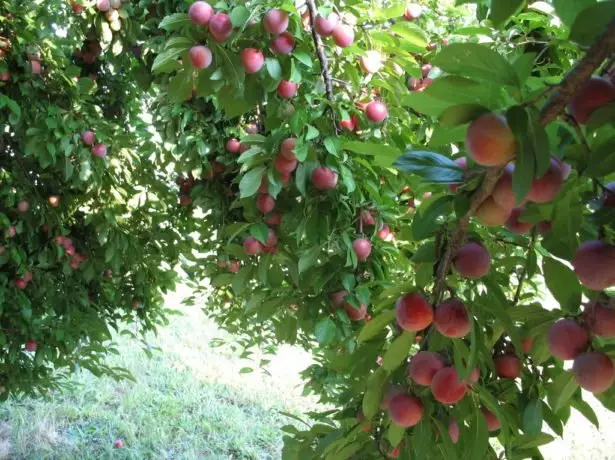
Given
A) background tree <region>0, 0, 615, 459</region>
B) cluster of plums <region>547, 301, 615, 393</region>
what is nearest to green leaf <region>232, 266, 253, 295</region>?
background tree <region>0, 0, 615, 459</region>

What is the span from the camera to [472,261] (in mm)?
584

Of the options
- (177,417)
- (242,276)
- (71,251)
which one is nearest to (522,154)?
(242,276)

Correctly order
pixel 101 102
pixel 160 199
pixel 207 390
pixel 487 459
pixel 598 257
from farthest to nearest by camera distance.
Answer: pixel 207 390
pixel 101 102
pixel 160 199
pixel 487 459
pixel 598 257

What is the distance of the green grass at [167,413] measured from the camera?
171 inches

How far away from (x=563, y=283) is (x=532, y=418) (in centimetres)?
23

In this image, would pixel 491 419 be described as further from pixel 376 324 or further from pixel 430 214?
pixel 430 214

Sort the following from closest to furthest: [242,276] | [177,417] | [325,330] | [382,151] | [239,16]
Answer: [382,151], [239,16], [325,330], [242,276], [177,417]

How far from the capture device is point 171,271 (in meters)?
2.63

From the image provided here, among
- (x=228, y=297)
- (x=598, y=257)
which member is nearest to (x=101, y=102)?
(x=228, y=297)

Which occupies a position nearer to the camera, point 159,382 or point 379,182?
point 379,182

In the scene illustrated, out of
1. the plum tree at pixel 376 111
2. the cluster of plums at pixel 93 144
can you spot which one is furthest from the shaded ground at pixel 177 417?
the plum tree at pixel 376 111

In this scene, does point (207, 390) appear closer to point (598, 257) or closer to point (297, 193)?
point (297, 193)

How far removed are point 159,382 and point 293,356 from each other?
4.45ft

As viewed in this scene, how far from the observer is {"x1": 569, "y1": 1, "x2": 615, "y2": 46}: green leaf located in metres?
0.41
